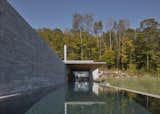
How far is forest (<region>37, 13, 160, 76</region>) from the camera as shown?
3388cm

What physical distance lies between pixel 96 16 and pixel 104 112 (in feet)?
102

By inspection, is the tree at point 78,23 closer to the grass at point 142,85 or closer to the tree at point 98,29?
the tree at point 98,29

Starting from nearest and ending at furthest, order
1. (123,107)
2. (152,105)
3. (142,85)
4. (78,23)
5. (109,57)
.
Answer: (123,107), (152,105), (142,85), (109,57), (78,23)

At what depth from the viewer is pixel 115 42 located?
121 feet

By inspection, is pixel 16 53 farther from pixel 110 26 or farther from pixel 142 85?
pixel 110 26

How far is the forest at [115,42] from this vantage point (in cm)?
3388

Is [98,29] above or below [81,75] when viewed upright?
above

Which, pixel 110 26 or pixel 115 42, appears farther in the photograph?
pixel 115 42

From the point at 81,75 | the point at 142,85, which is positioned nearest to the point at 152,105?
the point at 142,85

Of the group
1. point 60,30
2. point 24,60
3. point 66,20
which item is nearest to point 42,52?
point 24,60

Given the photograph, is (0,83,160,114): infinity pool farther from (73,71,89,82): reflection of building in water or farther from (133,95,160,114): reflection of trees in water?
(73,71,89,82): reflection of building in water

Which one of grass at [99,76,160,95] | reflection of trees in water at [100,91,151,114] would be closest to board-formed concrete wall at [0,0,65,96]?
reflection of trees in water at [100,91,151,114]

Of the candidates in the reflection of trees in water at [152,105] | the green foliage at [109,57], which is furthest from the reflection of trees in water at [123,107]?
the green foliage at [109,57]

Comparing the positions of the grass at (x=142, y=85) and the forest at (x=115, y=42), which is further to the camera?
the forest at (x=115, y=42)
